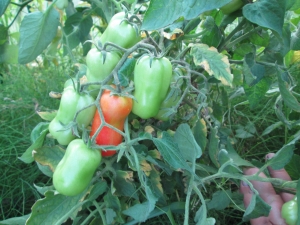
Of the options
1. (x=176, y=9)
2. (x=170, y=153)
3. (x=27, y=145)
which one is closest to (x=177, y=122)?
(x=170, y=153)

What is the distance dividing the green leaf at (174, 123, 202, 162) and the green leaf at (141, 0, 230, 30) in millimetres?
184

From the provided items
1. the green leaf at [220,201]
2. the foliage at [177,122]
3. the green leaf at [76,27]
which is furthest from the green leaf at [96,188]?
the green leaf at [76,27]

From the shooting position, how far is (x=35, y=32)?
2.51ft

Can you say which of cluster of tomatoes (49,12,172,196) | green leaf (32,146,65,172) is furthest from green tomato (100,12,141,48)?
green leaf (32,146,65,172)

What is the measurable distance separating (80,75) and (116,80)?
0.70 feet

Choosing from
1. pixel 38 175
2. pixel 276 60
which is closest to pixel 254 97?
pixel 276 60

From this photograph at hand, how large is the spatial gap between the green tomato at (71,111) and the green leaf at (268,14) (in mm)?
290

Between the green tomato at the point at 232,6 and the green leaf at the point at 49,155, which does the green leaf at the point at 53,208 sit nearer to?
the green leaf at the point at 49,155

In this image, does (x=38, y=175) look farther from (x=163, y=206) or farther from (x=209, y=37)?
(x=209, y=37)

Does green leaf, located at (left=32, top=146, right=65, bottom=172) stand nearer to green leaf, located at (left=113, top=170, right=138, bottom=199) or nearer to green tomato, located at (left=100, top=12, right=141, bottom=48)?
green leaf, located at (left=113, top=170, right=138, bottom=199)

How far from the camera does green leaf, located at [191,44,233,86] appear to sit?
23.2 inches

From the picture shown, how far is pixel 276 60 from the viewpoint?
0.70 metres

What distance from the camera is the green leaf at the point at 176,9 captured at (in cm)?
47

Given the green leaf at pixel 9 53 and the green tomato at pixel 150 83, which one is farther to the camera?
the green leaf at pixel 9 53
